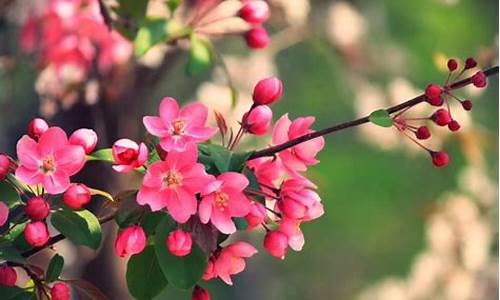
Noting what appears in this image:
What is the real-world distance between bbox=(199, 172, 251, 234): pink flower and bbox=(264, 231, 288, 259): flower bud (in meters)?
0.06

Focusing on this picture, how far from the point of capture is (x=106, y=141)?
6.53 feet

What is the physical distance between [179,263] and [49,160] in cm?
14

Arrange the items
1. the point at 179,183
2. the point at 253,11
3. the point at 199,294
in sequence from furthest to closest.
Result: the point at 253,11
the point at 199,294
the point at 179,183

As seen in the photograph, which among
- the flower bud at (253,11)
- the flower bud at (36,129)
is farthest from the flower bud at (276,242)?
the flower bud at (253,11)

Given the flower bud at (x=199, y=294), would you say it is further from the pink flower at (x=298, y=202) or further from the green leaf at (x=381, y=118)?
the green leaf at (x=381, y=118)

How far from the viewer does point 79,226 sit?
0.97m

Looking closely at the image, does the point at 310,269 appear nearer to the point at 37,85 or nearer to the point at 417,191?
the point at 417,191

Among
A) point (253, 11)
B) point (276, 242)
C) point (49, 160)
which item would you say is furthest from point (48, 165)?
point (253, 11)

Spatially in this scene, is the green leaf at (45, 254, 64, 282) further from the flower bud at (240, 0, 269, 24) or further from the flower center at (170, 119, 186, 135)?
the flower bud at (240, 0, 269, 24)

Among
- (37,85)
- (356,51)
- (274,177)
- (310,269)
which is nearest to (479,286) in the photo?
(356,51)

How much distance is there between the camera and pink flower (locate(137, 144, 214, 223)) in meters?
0.93

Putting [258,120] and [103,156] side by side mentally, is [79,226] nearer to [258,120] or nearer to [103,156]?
[103,156]

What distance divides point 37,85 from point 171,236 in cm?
100

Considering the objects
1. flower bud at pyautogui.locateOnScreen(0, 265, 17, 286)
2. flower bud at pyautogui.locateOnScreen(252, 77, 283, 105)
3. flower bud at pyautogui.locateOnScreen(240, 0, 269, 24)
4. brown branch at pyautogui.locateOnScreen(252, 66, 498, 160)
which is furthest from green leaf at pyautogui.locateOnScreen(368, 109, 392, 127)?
flower bud at pyautogui.locateOnScreen(240, 0, 269, 24)
